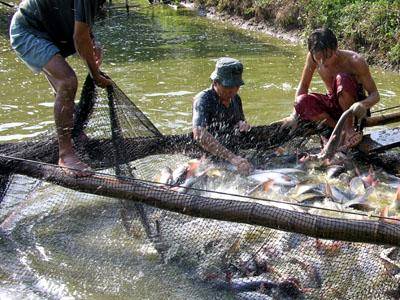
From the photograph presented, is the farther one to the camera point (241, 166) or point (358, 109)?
point (358, 109)

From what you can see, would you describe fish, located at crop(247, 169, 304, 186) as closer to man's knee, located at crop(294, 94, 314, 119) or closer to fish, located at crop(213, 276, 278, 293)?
man's knee, located at crop(294, 94, 314, 119)

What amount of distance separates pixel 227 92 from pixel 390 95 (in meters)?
5.65

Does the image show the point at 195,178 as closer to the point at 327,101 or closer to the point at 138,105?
the point at 327,101

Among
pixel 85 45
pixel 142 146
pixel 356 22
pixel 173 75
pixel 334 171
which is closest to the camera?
pixel 85 45

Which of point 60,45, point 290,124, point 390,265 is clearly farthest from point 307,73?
point 390,265

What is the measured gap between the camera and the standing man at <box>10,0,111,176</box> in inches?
182

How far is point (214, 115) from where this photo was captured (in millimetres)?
5656

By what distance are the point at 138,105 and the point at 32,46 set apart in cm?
490

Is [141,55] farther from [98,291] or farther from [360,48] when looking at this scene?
[98,291]

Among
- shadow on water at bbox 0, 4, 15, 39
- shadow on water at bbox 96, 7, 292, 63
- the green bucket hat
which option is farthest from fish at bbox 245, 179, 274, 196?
shadow on water at bbox 0, 4, 15, 39

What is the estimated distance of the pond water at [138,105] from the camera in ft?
14.1

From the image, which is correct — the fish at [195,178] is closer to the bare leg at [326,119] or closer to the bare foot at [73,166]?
the bare foot at [73,166]

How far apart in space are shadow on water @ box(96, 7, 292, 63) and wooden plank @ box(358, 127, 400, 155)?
25.9ft

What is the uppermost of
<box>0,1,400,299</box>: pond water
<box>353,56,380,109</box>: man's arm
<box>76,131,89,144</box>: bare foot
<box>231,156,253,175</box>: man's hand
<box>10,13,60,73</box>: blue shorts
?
<box>10,13,60,73</box>: blue shorts
